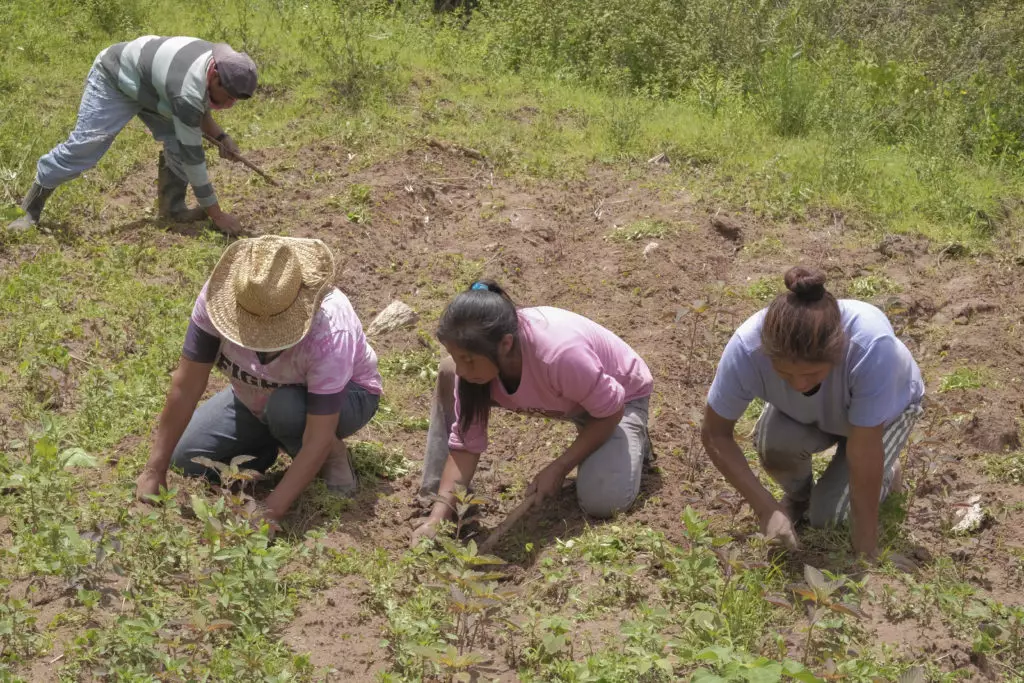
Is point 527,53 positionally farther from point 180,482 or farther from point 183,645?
point 183,645

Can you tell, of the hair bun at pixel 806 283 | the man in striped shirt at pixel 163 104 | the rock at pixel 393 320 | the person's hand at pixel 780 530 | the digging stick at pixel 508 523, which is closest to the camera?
the hair bun at pixel 806 283

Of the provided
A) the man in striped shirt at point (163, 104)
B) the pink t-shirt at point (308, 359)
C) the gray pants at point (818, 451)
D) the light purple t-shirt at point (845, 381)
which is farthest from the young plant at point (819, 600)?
the man in striped shirt at point (163, 104)

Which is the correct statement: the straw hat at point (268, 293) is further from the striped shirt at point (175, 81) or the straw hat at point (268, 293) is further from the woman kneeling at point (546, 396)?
the striped shirt at point (175, 81)

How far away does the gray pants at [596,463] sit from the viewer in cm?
393

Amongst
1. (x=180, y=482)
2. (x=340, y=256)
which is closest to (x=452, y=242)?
(x=340, y=256)

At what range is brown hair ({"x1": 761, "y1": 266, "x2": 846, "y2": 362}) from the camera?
298cm

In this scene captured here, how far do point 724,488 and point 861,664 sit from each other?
145cm

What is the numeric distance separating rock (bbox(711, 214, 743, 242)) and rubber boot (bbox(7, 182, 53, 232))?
148 inches

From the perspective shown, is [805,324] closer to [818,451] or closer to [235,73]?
[818,451]

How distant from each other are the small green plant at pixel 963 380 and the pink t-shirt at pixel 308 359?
8.37ft

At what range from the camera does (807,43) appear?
30.2 feet

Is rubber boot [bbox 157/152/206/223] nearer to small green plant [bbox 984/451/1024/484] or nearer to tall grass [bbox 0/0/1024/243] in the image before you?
tall grass [bbox 0/0/1024/243]

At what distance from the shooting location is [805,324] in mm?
2971

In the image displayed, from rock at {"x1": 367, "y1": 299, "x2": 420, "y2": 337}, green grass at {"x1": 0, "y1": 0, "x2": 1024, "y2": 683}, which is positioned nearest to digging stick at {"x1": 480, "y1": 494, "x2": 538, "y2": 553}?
green grass at {"x1": 0, "y1": 0, "x2": 1024, "y2": 683}
